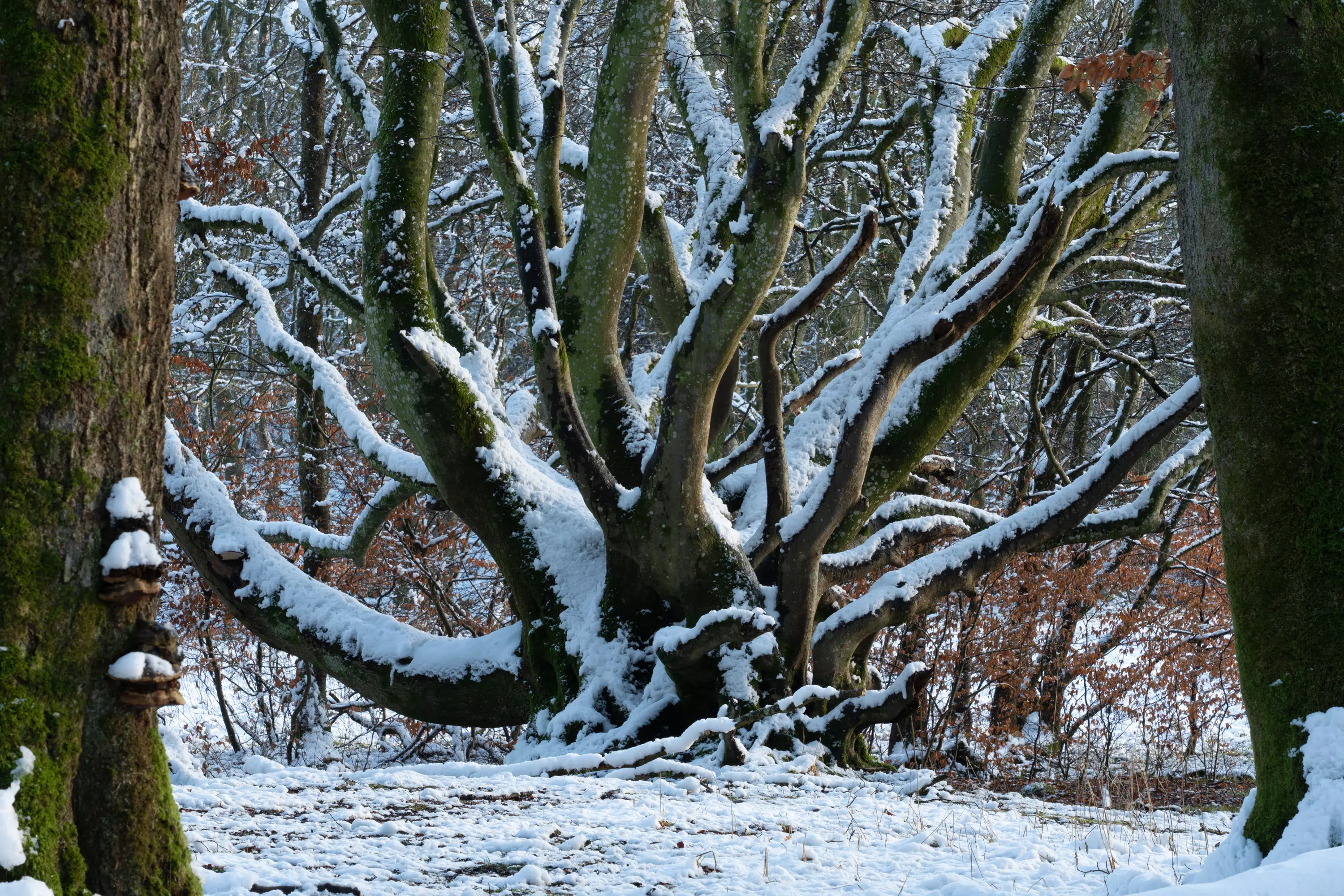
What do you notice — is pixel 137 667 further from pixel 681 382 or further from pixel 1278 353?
pixel 681 382

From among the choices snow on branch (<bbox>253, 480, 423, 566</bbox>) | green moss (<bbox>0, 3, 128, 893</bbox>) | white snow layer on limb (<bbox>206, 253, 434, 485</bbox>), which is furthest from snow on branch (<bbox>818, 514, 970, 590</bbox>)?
green moss (<bbox>0, 3, 128, 893</bbox>)

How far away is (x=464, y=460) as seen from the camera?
551 centimetres

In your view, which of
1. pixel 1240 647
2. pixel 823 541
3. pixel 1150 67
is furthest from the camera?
pixel 823 541

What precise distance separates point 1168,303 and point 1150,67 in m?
5.21

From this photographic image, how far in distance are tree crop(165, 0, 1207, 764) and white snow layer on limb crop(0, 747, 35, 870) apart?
3.41m

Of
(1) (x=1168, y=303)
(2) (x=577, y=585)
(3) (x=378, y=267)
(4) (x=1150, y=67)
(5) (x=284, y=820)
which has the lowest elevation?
(5) (x=284, y=820)

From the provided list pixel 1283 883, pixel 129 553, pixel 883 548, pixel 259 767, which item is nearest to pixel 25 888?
pixel 129 553

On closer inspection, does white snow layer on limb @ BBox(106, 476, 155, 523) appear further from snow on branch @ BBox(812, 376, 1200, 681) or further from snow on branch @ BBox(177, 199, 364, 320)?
snow on branch @ BBox(177, 199, 364, 320)

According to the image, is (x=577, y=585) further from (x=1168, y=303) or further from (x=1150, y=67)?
(x=1168, y=303)

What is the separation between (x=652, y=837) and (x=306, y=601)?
335 cm

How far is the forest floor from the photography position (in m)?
2.74

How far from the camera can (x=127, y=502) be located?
1.76 metres

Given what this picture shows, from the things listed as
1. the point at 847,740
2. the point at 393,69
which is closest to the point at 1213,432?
the point at 847,740

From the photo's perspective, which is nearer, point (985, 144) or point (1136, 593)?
point (985, 144)
